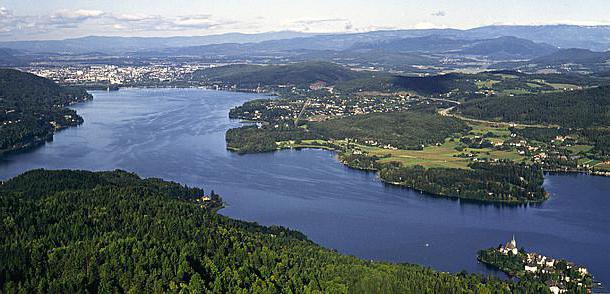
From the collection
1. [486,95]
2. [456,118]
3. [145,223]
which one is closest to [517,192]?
[145,223]

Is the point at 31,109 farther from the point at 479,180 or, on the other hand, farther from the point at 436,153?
the point at 479,180

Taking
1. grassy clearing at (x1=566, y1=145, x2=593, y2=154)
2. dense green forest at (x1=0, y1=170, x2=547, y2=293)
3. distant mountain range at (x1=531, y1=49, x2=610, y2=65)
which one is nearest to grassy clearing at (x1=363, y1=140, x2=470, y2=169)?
grassy clearing at (x1=566, y1=145, x2=593, y2=154)

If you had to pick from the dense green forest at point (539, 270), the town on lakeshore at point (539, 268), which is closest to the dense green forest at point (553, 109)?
the town on lakeshore at point (539, 268)

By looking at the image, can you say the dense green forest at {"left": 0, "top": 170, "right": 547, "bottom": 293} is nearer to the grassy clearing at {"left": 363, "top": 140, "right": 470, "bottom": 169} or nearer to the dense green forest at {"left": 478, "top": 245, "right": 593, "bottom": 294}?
the dense green forest at {"left": 478, "top": 245, "right": 593, "bottom": 294}

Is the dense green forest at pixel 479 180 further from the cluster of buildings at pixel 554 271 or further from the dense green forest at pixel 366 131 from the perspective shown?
the cluster of buildings at pixel 554 271

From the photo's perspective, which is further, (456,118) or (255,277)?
(456,118)

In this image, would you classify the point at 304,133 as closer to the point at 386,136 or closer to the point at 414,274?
the point at 386,136
